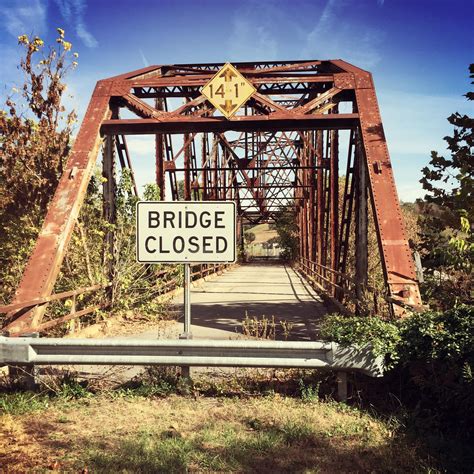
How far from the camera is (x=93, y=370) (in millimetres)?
5699

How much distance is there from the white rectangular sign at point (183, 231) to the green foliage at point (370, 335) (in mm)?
1443

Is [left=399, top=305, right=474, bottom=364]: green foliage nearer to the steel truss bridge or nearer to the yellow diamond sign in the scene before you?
the steel truss bridge

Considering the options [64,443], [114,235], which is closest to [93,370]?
[64,443]

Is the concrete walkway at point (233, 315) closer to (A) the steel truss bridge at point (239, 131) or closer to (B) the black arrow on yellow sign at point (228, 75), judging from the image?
(A) the steel truss bridge at point (239, 131)

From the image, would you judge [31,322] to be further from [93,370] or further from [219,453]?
[219,453]

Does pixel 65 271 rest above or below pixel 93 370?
above

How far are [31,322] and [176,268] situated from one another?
17.9 ft

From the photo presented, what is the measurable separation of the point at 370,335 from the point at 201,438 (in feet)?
6.80

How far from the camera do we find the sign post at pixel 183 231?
16.3 feet

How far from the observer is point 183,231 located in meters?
5.00

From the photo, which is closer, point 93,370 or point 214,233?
point 214,233

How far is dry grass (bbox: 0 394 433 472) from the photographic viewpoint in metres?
3.37

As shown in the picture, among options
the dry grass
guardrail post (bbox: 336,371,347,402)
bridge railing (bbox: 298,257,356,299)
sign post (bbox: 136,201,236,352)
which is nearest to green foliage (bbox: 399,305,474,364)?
guardrail post (bbox: 336,371,347,402)

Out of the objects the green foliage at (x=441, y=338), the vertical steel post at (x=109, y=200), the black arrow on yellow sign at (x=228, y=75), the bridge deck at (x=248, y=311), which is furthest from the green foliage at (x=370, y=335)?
the vertical steel post at (x=109, y=200)
